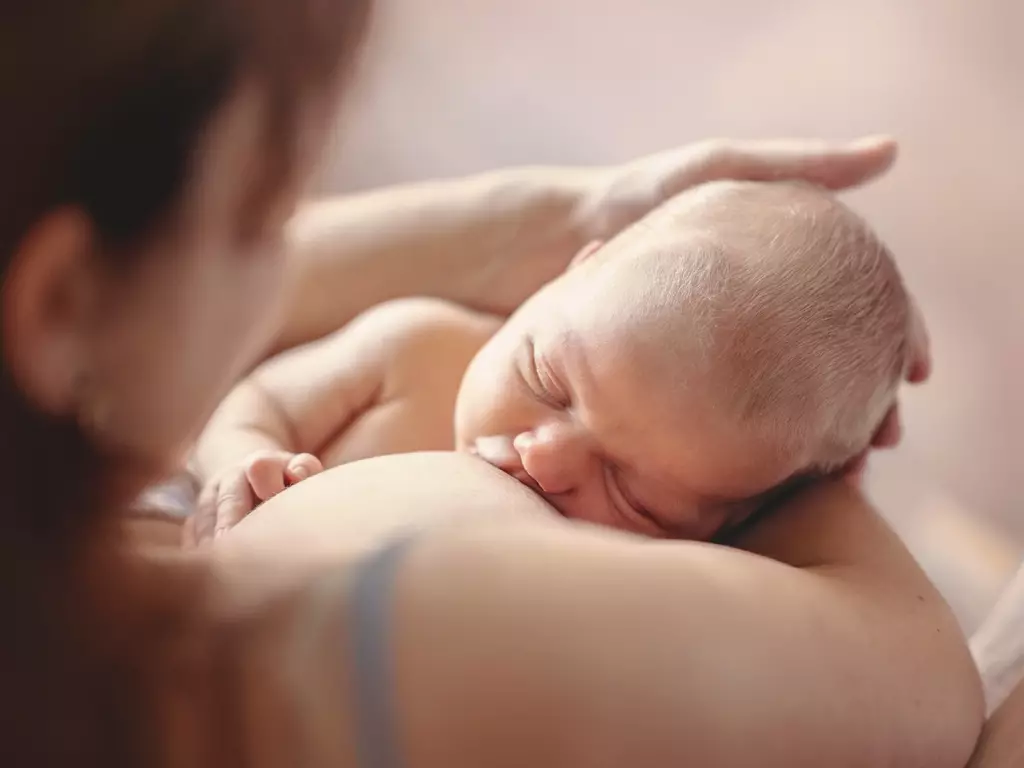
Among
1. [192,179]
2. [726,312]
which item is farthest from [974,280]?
[192,179]

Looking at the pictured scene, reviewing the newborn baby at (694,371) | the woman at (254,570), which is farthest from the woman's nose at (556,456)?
the woman at (254,570)

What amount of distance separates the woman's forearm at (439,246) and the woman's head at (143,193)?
2.27ft

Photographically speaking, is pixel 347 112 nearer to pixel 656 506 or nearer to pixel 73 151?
pixel 73 151

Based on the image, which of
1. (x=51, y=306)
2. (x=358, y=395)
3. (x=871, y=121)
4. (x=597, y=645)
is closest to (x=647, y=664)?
(x=597, y=645)

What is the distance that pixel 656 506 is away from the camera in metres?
0.73

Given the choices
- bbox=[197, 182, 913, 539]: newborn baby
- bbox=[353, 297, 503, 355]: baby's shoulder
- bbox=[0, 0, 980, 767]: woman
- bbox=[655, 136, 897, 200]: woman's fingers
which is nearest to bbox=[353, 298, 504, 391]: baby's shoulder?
bbox=[353, 297, 503, 355]: baby's shoulder

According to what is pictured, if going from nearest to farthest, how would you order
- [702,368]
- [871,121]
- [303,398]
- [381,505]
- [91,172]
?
[91,172] < [381,505] < [702,368] < [303,398] < [871,121]

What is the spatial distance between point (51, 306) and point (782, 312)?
1.67 feet

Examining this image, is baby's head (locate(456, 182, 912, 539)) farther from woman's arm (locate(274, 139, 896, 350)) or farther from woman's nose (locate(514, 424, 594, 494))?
woman's arm (locate(274, 139, 896, 350))

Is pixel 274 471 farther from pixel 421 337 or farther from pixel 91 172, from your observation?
pixel 91 172

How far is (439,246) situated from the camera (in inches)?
41.2

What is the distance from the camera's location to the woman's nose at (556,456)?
69cm

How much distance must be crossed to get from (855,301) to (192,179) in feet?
1.78

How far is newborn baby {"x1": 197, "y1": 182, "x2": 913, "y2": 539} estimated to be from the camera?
0.69m
